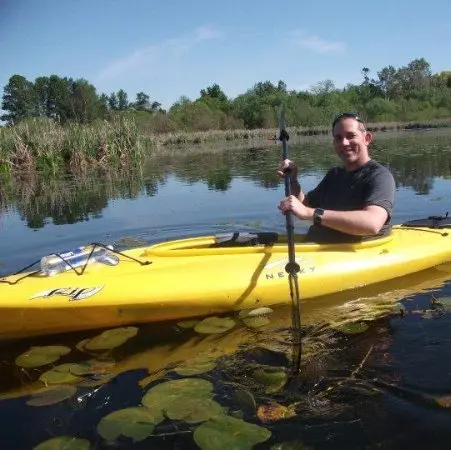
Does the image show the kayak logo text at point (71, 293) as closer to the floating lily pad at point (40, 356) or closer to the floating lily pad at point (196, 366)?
the floating lily pad at point (40, 356)

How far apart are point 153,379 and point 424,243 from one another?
2.90 m

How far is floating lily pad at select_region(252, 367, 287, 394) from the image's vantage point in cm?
256

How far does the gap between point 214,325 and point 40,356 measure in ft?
3.73

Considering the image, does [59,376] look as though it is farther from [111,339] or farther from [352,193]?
[352,193]

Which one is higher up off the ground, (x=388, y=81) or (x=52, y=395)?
(x=388, y=81)

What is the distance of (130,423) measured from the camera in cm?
226

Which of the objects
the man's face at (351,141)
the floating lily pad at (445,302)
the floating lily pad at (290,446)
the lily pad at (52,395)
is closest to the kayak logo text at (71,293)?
the lily pad at (52,395)

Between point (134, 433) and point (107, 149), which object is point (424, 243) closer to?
point (134, 433)

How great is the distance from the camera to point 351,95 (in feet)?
256

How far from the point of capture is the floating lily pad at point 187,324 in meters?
3.59

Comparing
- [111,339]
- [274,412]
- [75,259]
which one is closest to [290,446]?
[274,412]

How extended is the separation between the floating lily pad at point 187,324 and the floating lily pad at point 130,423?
1217 millimetres

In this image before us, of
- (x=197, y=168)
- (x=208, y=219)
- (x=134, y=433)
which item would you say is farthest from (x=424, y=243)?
(x=197, y=168)

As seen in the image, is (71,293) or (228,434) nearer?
(228,434)
